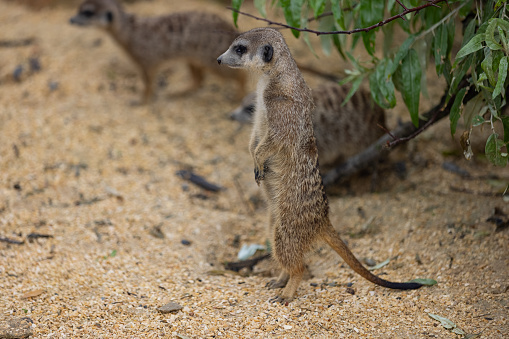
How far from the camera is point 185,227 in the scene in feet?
9.67

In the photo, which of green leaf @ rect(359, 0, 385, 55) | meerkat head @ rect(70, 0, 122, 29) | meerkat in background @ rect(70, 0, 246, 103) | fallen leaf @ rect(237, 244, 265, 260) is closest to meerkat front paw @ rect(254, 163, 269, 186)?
fallen leaf @ rect(237, 244, 265, 260)

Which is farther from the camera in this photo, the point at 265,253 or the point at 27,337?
the point at 265,253

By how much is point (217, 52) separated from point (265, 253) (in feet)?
7.85

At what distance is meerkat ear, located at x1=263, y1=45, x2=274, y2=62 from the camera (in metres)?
2.25

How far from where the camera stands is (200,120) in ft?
14.4

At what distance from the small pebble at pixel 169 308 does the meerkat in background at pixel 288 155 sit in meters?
0.45

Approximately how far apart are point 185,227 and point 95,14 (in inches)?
109

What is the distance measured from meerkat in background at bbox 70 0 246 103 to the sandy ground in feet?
1.00

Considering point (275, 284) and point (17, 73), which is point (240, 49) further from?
point (17, 73)

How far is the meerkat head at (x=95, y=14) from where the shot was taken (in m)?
4.66

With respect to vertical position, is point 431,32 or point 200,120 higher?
point 431,32

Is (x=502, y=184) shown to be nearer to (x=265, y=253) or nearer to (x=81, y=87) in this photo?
(x=265, y=253)

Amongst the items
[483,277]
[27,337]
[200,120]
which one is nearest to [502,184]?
[483,277]

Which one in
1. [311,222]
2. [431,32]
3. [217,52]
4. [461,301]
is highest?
[431,32]
